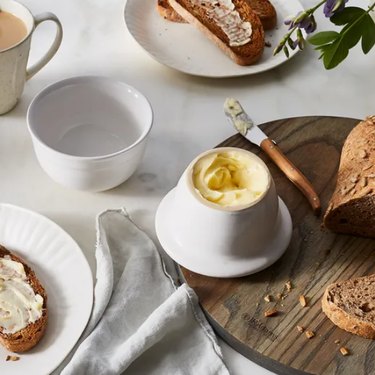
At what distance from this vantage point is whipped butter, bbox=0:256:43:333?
149 cm

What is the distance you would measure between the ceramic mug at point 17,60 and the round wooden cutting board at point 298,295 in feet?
1.70

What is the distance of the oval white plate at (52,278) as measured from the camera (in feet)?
4.83

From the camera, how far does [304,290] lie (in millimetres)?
1620

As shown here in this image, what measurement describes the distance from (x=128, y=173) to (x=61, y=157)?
6.7 inches

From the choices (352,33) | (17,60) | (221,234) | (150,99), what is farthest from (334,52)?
(17,60)

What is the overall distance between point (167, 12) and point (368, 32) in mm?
837

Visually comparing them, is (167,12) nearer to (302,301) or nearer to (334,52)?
(334,52)

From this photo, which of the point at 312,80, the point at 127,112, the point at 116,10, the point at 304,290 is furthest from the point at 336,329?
the point at 116,10

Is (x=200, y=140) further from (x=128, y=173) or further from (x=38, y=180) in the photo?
(x=38, y=180)

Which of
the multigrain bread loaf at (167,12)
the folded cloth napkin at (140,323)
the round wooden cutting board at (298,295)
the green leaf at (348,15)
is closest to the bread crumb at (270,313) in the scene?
the round wooden cutting board at (298,295)

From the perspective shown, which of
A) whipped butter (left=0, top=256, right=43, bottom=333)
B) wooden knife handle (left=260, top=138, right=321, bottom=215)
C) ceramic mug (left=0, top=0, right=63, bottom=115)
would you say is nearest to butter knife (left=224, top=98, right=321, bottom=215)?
wooden knife handle (left=260, top=138, right=321, bottom=215)

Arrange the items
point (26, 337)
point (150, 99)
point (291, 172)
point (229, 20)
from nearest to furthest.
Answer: point (26, 337) → point (291, 172) → point (150, 99) → point (229, 20)

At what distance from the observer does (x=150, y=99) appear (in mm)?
2090

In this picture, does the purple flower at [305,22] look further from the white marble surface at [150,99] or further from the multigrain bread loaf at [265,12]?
the multigrain bread loaf at [265,12]
